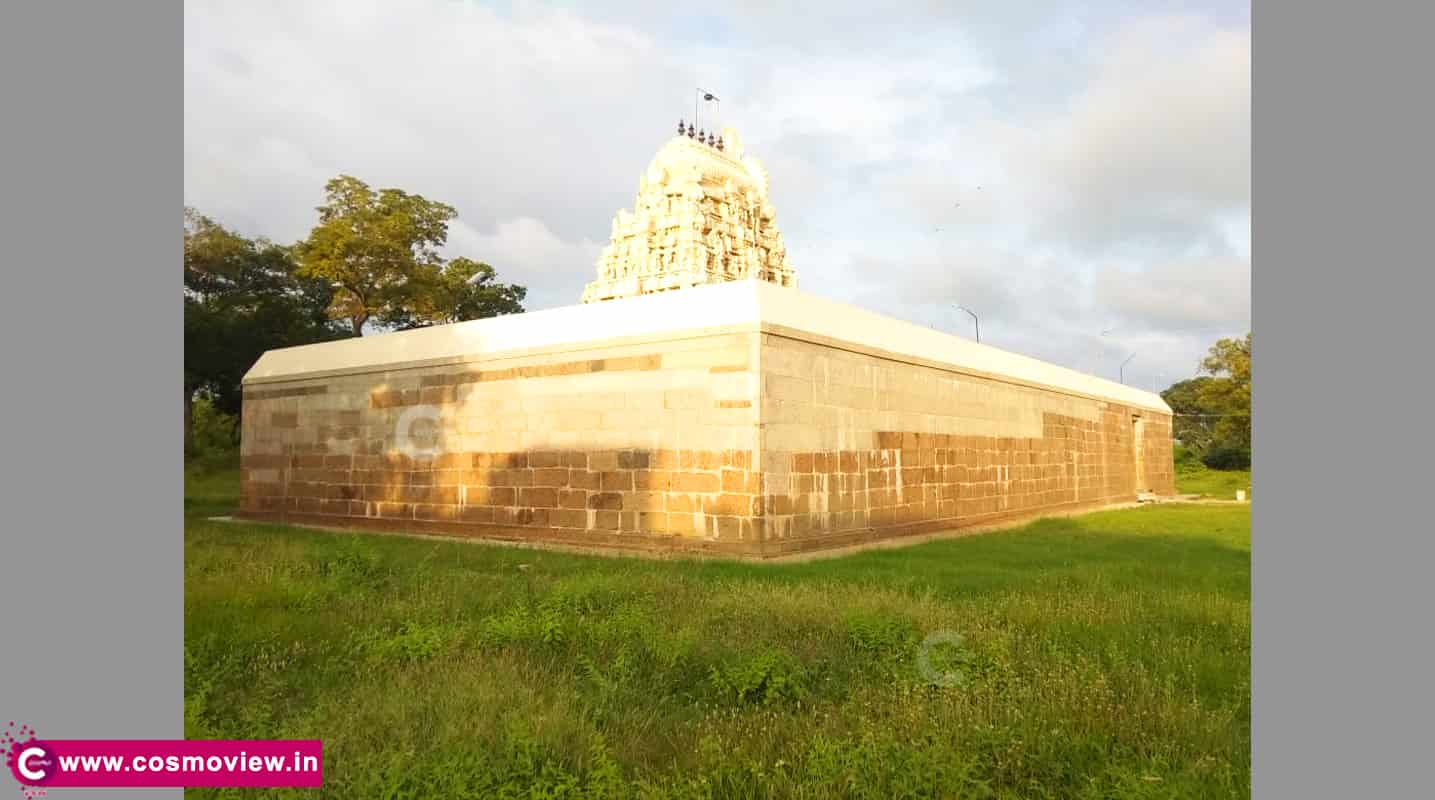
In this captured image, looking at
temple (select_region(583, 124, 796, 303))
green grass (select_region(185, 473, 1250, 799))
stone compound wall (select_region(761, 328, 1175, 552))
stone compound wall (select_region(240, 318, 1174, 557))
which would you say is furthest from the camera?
temple (select_region(583, 124, 796, 303))

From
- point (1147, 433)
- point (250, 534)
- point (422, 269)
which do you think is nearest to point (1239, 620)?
point (250, 534)

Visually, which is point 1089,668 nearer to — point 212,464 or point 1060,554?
point 1060,554

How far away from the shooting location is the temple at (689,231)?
26.0 metres

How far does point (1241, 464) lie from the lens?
39.5m

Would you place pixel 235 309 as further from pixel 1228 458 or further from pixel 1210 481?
pixel 1228 458

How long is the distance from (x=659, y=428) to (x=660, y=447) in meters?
0.24

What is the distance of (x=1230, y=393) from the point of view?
3825 centimetres

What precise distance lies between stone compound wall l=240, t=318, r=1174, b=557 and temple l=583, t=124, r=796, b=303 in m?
11.7

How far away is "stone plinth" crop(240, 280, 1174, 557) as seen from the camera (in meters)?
10.4
